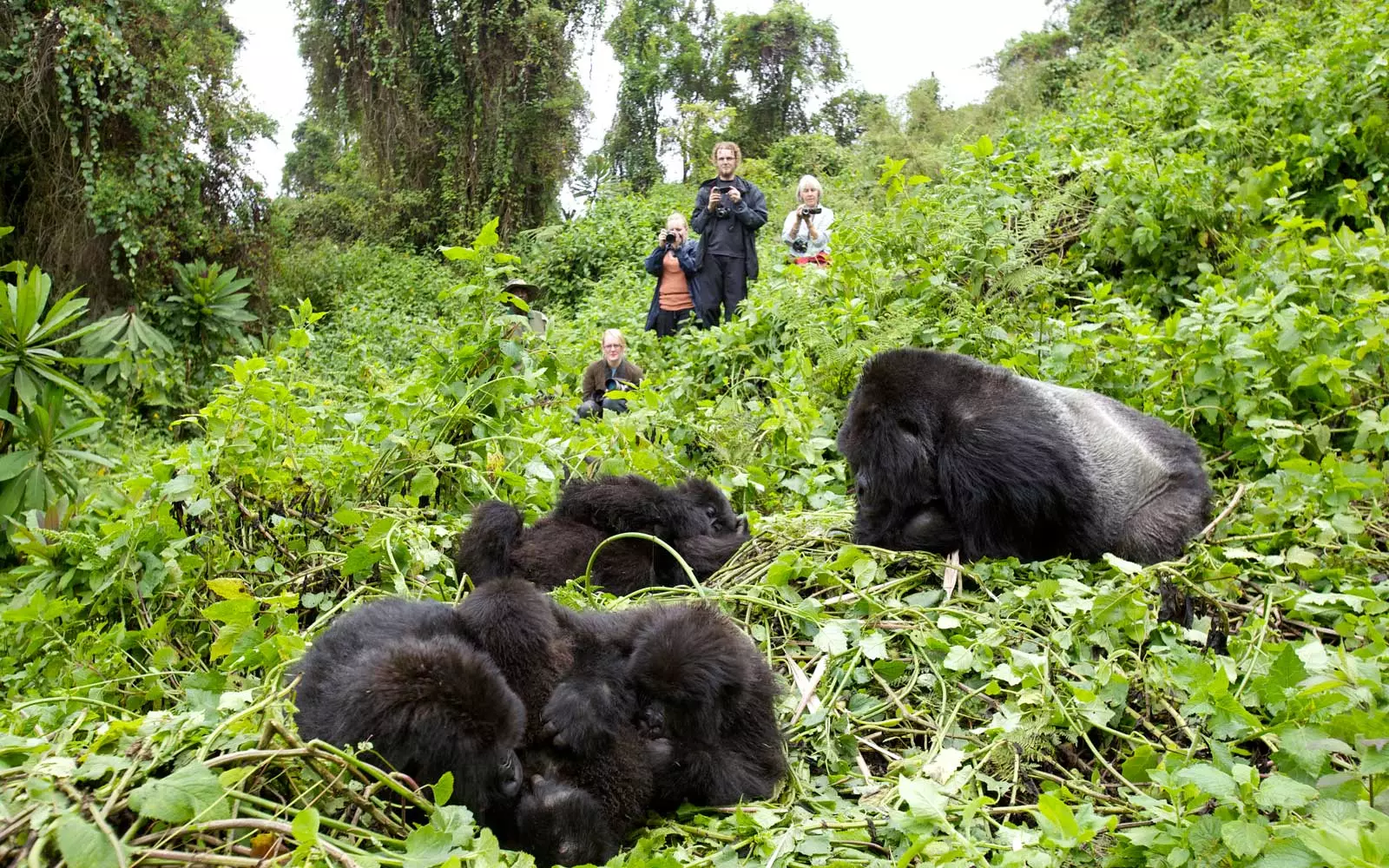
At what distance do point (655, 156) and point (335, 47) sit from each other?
6437 mm

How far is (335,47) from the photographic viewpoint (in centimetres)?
1781

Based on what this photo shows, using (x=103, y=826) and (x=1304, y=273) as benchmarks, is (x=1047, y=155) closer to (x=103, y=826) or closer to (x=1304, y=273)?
(x=1304, y=273)

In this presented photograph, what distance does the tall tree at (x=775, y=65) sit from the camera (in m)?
21.4

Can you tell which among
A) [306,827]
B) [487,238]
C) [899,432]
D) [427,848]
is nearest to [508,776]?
[427,848]

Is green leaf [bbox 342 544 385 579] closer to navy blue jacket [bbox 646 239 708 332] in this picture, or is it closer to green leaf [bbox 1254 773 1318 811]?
green leaf [bbox 1254 773 1318 811]

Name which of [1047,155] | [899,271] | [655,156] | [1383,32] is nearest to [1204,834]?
[899,271]

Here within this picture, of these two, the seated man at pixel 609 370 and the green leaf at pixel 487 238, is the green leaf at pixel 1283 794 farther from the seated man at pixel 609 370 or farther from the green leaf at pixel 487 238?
the seated man at pixel 609 370

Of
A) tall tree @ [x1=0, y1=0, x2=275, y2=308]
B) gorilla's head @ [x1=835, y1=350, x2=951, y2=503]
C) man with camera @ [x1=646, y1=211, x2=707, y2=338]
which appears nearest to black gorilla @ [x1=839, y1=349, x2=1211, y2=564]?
gorilla's head @ [x1=835, y1=350, x2=951, y2=503]

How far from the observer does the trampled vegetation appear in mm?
1650

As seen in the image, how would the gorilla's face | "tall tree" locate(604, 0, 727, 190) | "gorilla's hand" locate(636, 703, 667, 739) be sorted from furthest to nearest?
1. "tall tree" locate(604, 0, 727, 190)
2. "gorilla's hand" locate(636, 703, 667, 739)
3. the gorilla's face

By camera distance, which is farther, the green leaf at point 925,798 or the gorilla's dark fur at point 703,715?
the gorilla's dark fur at point 703,715

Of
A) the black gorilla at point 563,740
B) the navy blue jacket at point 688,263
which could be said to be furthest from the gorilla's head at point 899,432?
the navy blue jacket at point 688,263

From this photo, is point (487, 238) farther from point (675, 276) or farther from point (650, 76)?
point (650, 76)

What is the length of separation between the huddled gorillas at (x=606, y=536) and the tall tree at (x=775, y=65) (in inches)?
740
